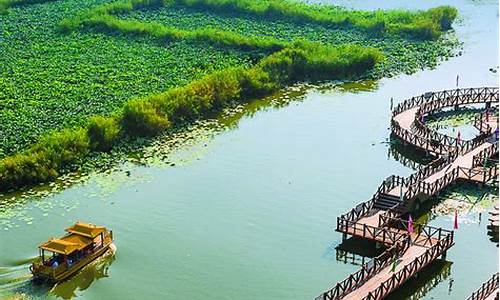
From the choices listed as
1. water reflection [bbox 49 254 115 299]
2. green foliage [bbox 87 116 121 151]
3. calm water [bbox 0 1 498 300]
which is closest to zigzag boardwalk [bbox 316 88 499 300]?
calm water [bbox 0 1 498 300]

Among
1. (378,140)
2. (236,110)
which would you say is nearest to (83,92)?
(236,110)

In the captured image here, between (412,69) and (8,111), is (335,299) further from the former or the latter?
(412,69)

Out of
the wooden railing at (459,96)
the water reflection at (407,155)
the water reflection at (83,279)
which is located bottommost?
the water reflection at (83,279)

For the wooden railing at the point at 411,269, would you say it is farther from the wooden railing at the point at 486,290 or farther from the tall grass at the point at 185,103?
the tall grass at the point at 185,103

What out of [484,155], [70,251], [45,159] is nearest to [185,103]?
[45,159]

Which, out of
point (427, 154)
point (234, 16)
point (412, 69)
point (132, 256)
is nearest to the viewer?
point (132, 256)

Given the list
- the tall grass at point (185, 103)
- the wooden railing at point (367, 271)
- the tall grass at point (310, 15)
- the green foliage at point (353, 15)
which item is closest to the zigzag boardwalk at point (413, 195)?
the wooden railing at point (367, 271)
